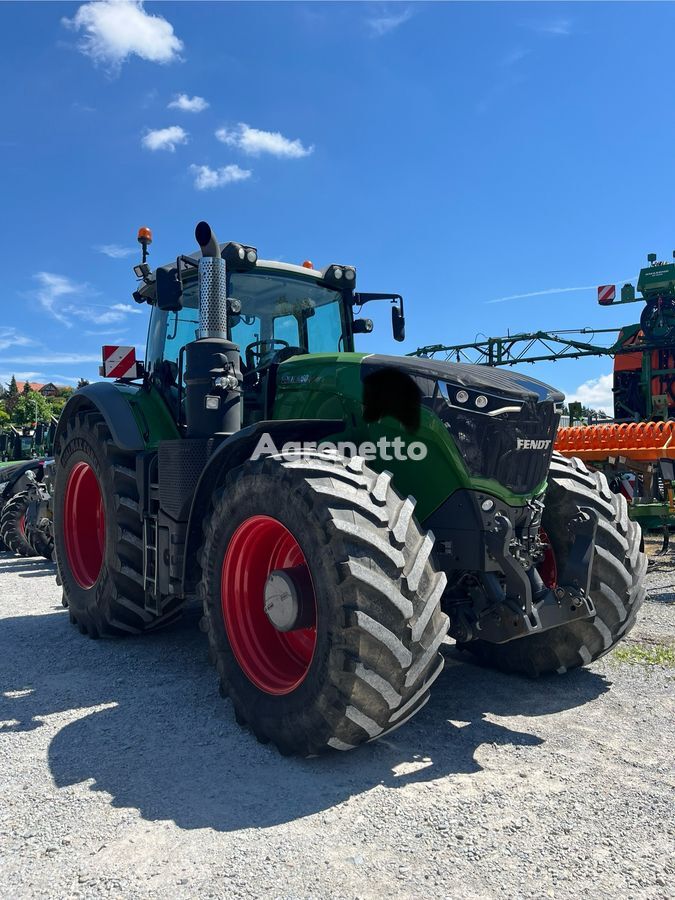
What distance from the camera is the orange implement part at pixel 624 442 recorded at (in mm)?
9163

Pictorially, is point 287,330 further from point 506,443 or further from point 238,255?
point 506,443

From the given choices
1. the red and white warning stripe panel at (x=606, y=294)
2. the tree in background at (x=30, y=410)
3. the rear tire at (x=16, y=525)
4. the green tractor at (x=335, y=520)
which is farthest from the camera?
the tree in background at (x=30, y=410)

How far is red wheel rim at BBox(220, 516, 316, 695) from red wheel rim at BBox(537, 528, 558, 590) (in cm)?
140

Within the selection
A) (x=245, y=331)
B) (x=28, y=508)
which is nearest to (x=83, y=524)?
(x=245, y=331)

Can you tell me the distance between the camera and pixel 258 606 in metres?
3.67

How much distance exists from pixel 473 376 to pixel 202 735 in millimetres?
2187

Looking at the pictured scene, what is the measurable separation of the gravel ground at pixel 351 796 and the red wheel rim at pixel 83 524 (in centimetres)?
156

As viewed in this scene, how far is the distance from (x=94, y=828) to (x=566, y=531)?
2.65 meters

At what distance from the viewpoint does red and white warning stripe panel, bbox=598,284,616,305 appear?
748 inches

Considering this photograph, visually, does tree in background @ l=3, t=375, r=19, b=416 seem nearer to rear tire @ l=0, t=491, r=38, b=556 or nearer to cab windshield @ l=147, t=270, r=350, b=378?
rear tire @ l=0, t=491, r=38, b=556

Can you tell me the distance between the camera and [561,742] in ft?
10.6

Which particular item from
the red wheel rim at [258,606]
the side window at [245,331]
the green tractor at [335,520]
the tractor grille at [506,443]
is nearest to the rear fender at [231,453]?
the green tractor at [335,520]

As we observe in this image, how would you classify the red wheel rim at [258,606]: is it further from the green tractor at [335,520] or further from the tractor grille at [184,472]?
the tractor grille at [184,472]

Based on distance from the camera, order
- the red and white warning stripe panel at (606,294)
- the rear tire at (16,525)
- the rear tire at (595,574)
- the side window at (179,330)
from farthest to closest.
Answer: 1. the red and white warning stripe panel at (606,294)
2. the rear tire at (16,525)
3. the side window at (179,330)
4. the rear tire at (595,574)
